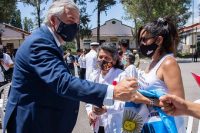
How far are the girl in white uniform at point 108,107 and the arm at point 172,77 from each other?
726mm

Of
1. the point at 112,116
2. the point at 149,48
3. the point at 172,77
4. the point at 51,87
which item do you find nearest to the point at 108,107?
the point at 112,116

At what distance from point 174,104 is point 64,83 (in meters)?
0.65

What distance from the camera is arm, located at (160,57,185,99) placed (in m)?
3.06

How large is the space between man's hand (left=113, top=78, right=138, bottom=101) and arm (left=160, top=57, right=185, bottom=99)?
0.81m

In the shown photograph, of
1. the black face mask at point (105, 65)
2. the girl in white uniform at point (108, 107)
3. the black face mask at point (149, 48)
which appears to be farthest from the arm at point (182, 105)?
the black face mask at point (105, 65)

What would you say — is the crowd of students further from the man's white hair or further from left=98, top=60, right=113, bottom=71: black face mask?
the man's white hair

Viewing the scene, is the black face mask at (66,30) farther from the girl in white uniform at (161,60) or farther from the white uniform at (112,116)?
the white uniform at (112,116)

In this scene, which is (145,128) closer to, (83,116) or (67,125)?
(67,125)

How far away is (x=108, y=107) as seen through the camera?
3.92m

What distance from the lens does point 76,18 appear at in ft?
9.32

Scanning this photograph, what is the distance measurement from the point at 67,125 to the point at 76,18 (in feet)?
2.46

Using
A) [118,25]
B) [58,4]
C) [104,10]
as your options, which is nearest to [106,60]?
[58,4]

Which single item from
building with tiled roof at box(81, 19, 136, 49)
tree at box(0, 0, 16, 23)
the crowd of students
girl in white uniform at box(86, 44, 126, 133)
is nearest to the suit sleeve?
the crowd of students

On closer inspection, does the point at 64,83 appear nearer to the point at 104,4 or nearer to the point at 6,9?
the point at 6,9
